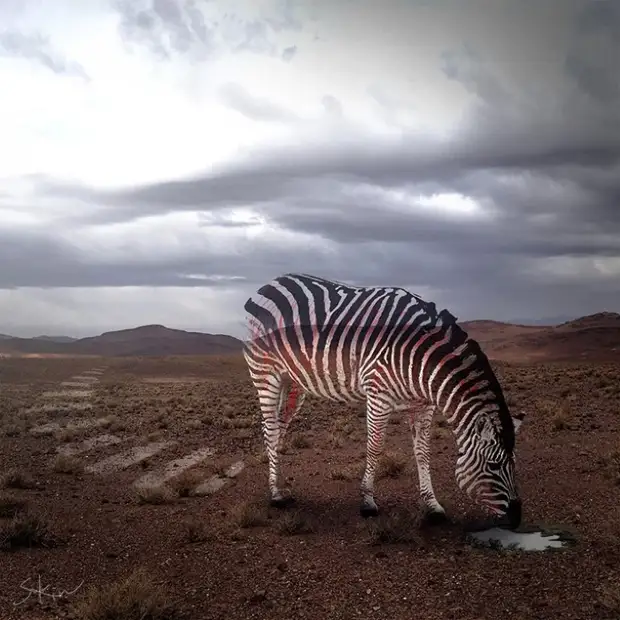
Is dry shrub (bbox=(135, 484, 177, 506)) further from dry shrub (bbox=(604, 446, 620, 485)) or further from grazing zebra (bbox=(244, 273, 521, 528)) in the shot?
dry shrub (bbox=(604, 446, 620, 485))

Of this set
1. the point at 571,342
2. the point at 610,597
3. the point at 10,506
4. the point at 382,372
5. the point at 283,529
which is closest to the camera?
the point at 610,597

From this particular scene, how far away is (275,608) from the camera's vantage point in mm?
6234

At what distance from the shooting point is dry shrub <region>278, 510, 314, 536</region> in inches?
329

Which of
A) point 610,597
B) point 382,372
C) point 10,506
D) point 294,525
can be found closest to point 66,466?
point 10,506

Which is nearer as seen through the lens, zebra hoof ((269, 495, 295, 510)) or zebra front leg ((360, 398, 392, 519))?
zebra front leg ((360, 398, 392, 519))

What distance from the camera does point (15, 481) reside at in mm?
10875

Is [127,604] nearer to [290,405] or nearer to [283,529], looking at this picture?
[283,529]

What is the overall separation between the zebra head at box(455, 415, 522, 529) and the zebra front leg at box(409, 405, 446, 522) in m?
0.80

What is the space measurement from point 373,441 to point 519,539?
2251 mm

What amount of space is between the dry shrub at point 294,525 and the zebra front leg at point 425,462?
1638 millimetres

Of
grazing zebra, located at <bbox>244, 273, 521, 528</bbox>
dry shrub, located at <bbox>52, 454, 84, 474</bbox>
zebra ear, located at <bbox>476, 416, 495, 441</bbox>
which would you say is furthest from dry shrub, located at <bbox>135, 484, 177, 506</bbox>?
zebra ear, located at <bbox>476, 416, 495, 441</bbox>

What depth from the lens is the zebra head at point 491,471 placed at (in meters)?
7.73

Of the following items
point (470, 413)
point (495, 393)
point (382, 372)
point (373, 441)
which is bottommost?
point (373, 441)

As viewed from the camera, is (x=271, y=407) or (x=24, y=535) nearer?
(x=24, y=535)
